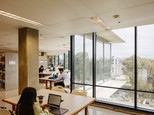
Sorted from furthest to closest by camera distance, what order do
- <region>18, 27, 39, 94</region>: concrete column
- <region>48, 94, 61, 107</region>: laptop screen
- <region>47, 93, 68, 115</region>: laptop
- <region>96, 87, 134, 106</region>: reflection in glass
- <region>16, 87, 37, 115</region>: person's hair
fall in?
<region>96, 87, 134, 106</region>: reflection in glass
<region>18, 27, 39, 94</region>: concrete column
<region>48, 94, 61, 107</region>: laptop screen
<region>47, 93, 68, 115</region>: laptop
<region>16, 87, 37, 115</region>: person's hair

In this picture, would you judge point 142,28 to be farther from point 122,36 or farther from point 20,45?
point 20,45

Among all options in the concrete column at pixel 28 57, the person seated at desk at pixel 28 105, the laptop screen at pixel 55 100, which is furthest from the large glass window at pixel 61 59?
the person seated at desk at pixel 28 105

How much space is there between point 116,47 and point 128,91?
1.51m

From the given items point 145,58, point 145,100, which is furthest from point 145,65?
point 145,100

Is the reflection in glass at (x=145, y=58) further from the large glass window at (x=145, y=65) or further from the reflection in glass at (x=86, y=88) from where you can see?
the reflection in glass at (x=86, y=88)

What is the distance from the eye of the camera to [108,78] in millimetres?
4469

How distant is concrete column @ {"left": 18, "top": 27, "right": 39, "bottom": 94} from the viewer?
358cm

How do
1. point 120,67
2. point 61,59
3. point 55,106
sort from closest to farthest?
point 55,106 < point 120,67 < point 61,59

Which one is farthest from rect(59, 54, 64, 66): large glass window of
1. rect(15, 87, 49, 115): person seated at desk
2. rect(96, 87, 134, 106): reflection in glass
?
rect(15, 87, 49, 115): person seated at desk

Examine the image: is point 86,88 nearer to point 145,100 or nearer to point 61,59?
point 145,100

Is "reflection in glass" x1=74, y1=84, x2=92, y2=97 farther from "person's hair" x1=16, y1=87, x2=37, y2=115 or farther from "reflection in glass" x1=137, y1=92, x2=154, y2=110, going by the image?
"person's hair" x1=16, y1=87, x2=37, y2=115

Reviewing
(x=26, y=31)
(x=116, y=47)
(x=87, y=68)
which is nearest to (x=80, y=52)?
(x=87, y=68)

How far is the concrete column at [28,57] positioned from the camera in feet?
11.7

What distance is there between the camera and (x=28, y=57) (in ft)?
11.8
